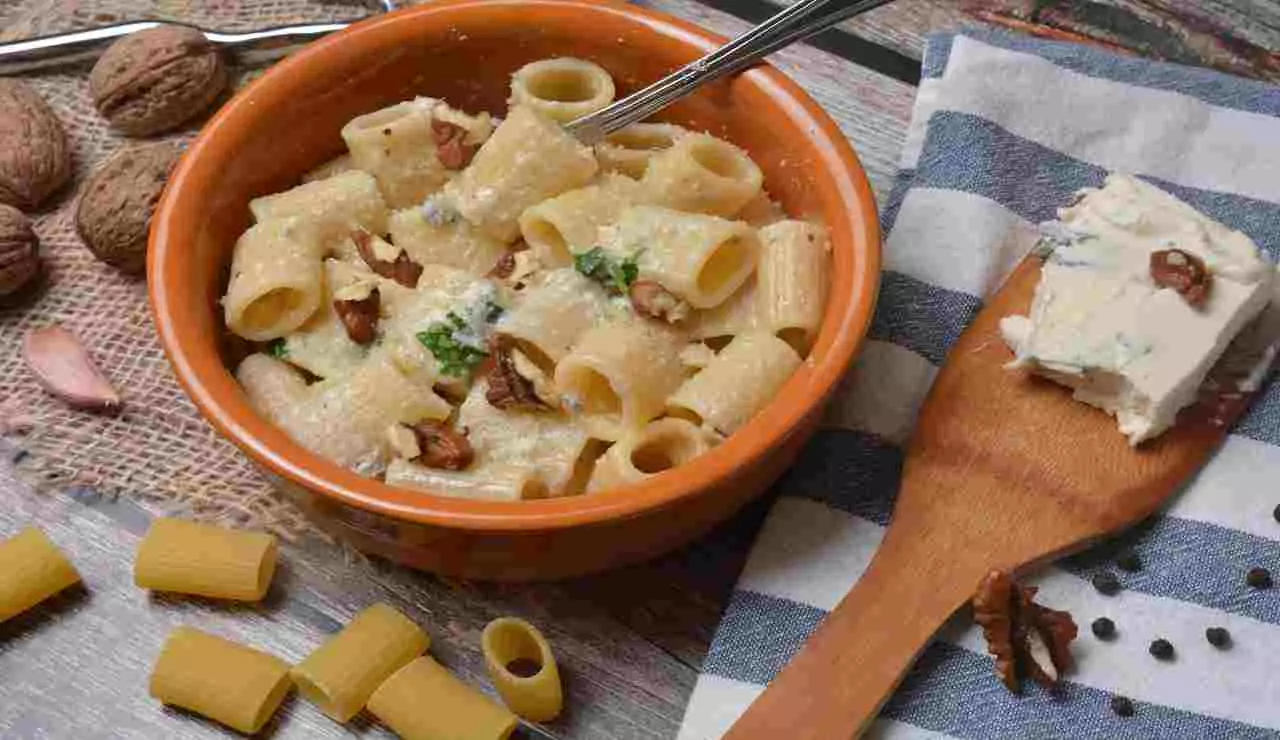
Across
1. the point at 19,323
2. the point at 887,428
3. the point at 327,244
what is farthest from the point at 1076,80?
the point at 19,323

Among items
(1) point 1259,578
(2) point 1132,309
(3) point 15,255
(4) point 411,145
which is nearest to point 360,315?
(4) point 411,145

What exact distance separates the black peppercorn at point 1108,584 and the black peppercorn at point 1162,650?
6cm

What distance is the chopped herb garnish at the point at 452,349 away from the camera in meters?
1.25

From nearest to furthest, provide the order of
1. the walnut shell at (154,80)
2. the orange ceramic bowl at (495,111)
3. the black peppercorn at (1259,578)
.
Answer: the orange ceramic bowl at (495,111) < the black peppercorn at (1259,578) < the walnut shell at (154,80)

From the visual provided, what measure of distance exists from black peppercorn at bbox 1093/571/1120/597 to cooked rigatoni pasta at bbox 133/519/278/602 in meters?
0.75

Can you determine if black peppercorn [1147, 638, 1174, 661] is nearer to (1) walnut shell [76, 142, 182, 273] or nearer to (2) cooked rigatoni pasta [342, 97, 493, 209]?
(2) cooked rigatoni pasta [342, 97, 493, 209]

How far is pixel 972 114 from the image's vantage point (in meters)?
1.53

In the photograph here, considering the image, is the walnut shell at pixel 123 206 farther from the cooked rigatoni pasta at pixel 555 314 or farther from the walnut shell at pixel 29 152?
the cooked rigatoni pasta at pixel 555 314

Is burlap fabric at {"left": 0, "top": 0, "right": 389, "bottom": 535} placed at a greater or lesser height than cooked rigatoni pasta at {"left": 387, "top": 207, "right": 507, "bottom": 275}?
lesser

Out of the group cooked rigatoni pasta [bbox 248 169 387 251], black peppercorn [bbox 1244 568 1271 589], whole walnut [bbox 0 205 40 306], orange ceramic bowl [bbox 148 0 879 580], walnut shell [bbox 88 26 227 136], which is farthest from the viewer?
walnut shell [bbox 88 26 227 136]

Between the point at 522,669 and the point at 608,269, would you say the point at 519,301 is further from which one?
the point at 522,669

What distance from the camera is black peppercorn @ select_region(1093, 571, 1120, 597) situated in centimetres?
125

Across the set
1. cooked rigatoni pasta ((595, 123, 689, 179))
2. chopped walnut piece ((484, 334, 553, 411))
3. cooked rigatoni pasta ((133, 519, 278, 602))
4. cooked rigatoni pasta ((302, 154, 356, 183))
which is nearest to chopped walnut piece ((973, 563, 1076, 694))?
chopped walnut piece ((484, 334, 553, 411))

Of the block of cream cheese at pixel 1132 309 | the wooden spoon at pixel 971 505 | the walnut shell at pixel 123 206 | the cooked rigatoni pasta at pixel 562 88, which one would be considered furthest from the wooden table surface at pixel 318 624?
the cooked rigatoni pasta at pixel 562 88
